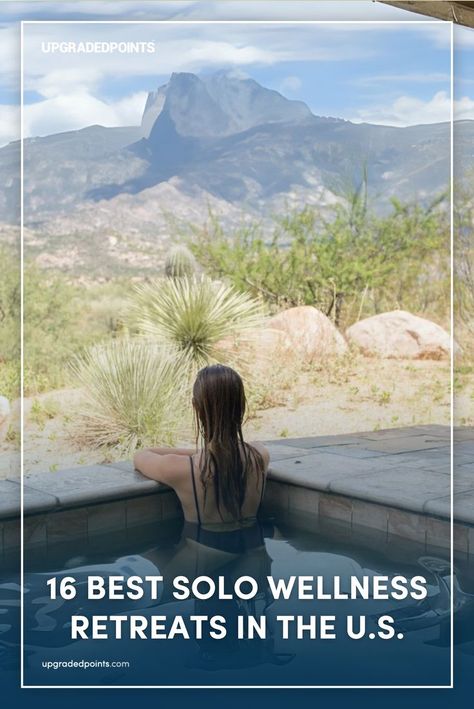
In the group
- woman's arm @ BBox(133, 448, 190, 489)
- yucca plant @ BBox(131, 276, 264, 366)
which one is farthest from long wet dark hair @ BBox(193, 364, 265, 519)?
yucca plant @ BBox(131, 276, 264, 366)

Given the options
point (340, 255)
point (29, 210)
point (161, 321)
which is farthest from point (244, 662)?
point (29, 210)

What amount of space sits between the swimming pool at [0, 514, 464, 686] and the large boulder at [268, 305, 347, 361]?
4009 mm

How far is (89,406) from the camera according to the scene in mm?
5266

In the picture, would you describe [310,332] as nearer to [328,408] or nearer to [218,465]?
[328,408]

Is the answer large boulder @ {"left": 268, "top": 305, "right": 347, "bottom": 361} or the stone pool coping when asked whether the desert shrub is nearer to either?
large boulder @ {"left": 268, "top": 305, "right": 347, "bottom": 361}

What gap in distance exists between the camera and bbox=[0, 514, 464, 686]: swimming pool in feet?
6.37

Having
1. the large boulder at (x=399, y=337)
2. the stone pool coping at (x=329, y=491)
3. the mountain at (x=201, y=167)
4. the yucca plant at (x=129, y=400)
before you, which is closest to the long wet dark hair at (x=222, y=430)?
the stone pool coping at (x=329, y=491)

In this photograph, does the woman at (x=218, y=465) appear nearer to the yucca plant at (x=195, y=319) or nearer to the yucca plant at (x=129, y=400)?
the yucca plant at (x=129, y=400)

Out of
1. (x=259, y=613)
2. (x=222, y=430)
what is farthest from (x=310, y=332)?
(x=259, y=613)

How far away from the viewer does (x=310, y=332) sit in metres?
7.16

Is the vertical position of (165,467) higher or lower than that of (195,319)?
lower

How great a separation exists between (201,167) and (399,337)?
5.20 meters

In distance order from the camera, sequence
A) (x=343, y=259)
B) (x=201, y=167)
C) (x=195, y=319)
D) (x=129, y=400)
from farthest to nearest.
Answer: (x=201, y=167) → (x=343, y=259) → (x=195, y=319) → (x=129, y=400)

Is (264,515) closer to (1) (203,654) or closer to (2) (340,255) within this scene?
(1) (203,654)
